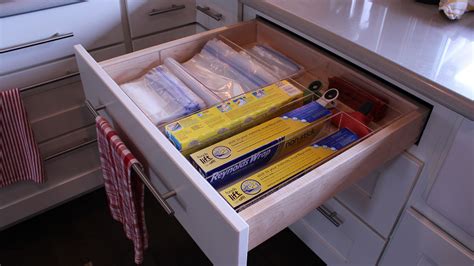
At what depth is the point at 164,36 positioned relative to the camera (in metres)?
1.28

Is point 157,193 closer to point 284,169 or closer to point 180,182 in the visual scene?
point 180,182

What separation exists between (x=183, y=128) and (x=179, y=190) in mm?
121

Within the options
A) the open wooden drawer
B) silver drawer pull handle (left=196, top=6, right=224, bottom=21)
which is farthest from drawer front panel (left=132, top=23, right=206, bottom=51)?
the open wooden drawer

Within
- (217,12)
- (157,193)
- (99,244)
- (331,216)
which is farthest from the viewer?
(99,244)

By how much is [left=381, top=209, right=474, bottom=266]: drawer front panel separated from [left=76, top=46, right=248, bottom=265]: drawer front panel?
1.54ft

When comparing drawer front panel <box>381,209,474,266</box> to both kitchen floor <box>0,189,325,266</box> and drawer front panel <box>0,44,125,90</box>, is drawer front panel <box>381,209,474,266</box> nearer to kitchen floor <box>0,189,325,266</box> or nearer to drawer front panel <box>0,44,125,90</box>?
kitchen floor <box>0,189,325,266</box>

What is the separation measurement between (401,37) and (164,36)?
782mm

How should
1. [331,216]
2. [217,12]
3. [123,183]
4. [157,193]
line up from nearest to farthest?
1. [157,193]
2. [123,183]
3. [331,216]
4. [217,12]

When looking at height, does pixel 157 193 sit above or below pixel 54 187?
above

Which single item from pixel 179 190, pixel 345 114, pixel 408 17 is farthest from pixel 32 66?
pixel 408 17

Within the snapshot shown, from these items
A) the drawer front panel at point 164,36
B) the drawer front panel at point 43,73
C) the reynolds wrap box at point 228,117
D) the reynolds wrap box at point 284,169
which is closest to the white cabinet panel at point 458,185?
the reynolds wrap box at point 284,169

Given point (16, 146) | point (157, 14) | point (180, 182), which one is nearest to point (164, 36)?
point (157, 14)

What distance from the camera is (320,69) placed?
2.84 feet

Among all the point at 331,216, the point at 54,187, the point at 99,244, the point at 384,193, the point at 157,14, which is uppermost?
the point at 157,14
